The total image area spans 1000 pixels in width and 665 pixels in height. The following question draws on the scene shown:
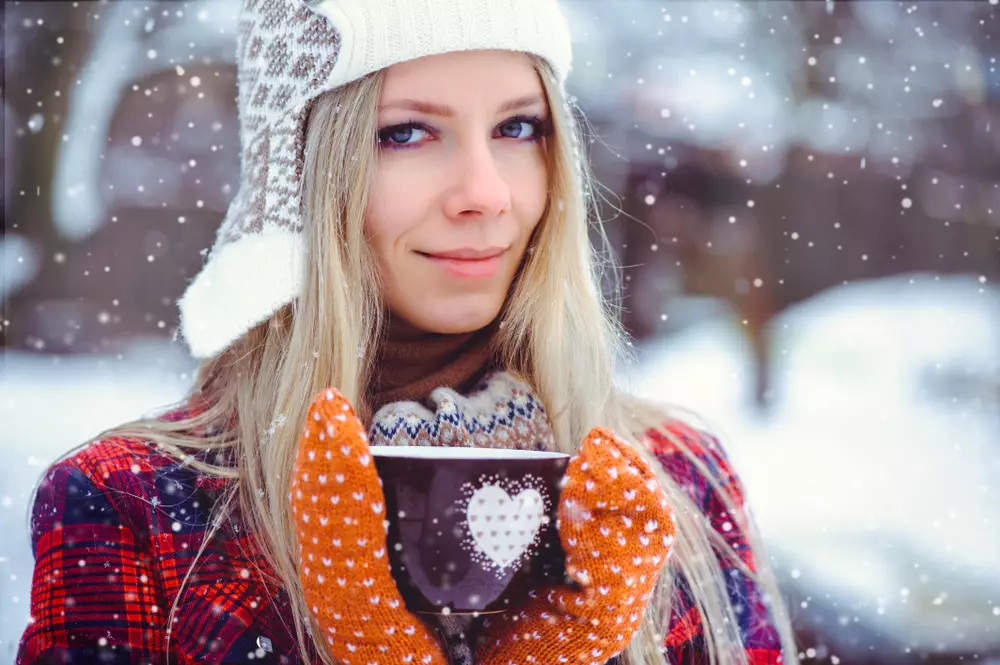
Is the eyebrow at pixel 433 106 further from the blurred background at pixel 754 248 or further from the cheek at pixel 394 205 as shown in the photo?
the blurred background at pixel 754 248

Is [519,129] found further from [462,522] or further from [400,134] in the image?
[462,522]

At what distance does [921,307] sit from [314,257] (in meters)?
2.50

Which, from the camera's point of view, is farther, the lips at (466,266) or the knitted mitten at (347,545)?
the lips at (466,266)

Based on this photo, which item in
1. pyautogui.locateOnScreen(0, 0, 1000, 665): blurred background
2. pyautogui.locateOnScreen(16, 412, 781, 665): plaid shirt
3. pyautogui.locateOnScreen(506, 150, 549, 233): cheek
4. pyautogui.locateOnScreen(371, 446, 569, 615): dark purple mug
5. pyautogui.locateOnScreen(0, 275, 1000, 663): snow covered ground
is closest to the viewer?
pyautogui.locateOnScreen(371, 446, 569, 615): dark purple mug

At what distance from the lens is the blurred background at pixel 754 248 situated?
1734 mm

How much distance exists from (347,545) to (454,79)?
A: 1.35ft

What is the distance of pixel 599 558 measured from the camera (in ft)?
2.04

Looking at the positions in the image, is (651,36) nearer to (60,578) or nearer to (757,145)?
(757,145)

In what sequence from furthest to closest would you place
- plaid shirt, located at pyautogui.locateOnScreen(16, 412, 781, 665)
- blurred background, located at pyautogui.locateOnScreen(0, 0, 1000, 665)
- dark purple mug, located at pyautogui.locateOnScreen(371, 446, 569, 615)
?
blurred background, located at pyautogui.locateOnScreen(0, 0, 1000, 665) → plaid shirt, located at pyautogui.locateOnScreen(16, 412, 781, 665) → dark purple mug, located at pyautogui.locateOnScreen(371, 446, 569, 615)

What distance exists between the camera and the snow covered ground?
2.40 meters

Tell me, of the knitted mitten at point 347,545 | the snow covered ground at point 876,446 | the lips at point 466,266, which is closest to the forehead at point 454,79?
A: the lips at point 466,266

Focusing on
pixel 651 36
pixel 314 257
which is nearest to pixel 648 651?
pixel 314 257

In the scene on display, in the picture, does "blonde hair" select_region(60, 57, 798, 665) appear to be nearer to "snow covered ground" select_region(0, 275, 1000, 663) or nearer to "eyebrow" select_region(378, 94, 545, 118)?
"eyebrow" select_region(378, 94, 545, 118)

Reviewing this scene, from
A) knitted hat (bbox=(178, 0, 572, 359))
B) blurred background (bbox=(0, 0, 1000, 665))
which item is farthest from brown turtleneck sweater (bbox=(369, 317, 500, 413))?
blurred background (bbox=(0, 0, 1000, 665))
